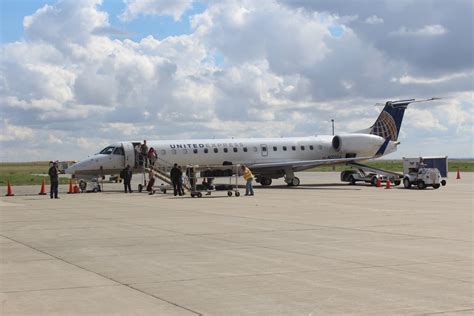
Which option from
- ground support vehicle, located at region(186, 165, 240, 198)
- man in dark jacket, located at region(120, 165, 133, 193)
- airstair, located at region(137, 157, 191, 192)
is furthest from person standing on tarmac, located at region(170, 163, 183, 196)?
man in dark jacket, located at region(120, 165, 133, 193)

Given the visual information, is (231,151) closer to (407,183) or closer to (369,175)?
(369,175)

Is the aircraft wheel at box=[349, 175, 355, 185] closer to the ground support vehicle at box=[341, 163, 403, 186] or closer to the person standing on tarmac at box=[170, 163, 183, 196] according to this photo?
the ground support vehicle at box=[341, 163, 403, 186]

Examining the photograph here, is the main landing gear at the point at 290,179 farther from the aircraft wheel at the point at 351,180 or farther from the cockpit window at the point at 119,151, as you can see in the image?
the cockpit window at the point at 119,151

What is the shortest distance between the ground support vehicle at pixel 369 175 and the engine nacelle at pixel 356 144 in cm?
162

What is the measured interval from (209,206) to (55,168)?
32.7 feet

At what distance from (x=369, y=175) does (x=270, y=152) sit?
621cm

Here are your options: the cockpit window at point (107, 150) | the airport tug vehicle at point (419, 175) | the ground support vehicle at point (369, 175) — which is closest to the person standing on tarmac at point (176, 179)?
the cockpit window at point (107, 150)

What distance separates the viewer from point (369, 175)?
4128 centimetres

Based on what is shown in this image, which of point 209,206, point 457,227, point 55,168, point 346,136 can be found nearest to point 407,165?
point 346,136

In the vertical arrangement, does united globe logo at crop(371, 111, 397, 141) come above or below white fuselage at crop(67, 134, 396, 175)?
above

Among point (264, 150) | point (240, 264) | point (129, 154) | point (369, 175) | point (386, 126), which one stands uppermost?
point (386, 126)

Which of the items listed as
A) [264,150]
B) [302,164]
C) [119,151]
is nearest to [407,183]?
[302,164]

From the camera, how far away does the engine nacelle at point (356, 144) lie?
43.8 metres

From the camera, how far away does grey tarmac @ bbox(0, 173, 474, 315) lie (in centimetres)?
770
